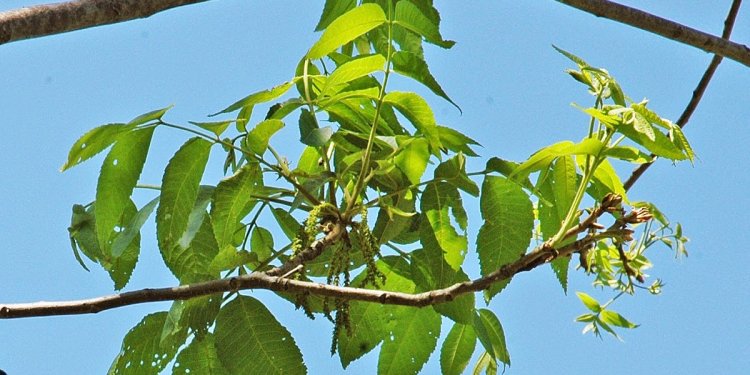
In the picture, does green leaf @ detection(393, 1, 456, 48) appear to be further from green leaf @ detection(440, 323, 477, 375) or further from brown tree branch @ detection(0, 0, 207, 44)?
green leaf @ detection(440, 323, 477, 375)

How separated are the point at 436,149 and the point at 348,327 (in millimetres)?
414

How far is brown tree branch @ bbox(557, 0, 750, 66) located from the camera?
2.61m

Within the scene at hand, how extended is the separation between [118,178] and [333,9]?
31.0 inches

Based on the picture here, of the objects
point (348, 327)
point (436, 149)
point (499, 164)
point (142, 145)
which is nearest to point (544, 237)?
point (499, 164)

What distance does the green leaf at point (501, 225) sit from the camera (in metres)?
2.14

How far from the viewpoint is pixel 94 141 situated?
6.81 ft

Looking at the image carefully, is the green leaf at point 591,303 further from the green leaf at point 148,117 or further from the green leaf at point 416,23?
the green leaf at point 148,117

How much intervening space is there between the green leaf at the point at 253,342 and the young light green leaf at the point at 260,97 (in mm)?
424

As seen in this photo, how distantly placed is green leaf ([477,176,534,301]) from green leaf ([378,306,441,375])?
0.26 meters

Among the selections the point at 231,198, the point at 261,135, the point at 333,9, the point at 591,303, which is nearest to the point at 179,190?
the point at 231,198

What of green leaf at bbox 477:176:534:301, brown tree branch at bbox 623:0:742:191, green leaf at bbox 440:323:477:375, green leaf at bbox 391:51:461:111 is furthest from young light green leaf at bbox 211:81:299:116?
brown tree branch at bbox 623:0:742:191

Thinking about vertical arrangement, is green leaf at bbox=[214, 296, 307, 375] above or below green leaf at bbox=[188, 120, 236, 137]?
below

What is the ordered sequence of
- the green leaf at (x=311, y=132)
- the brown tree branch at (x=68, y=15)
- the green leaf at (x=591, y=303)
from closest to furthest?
1. the brown tree branch at (x=68, y=15)
2. the green leaf at (x=311, y=132)
3. the green leaf at (x=591, y=303)

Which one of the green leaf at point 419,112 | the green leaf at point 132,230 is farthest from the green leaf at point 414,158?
the green leaf at point 132,230
